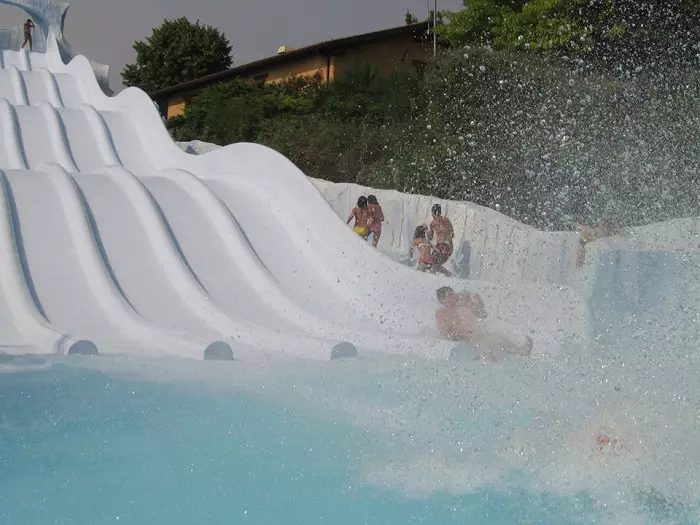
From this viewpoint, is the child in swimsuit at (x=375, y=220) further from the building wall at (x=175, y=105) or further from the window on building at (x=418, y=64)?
the building wall at (x=175, y=105)

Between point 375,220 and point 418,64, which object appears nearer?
point 375,220

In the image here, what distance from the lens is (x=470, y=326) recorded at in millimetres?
6562

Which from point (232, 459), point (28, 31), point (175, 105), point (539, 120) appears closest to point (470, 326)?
point (232, 459)

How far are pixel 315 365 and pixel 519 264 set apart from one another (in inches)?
164

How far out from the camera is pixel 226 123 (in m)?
20.0

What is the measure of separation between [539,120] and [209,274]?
34.1 feet

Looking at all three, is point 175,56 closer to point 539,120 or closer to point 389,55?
point 389,55

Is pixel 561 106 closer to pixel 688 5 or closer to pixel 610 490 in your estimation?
pixel 688 5

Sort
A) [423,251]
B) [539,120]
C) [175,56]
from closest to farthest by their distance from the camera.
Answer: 1. [423,251]
2. [539,120]
3. [175,56]

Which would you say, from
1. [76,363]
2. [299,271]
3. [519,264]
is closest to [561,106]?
[519,264]

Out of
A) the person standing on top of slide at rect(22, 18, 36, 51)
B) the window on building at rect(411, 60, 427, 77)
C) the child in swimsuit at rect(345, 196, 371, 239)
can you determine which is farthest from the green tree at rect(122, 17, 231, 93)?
the child in swimsuit at rect(345, 196, 371, 239)

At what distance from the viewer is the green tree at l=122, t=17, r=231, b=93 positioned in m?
33.8

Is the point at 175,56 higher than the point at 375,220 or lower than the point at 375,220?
higher

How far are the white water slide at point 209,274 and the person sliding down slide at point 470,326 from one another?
0.50 feet
